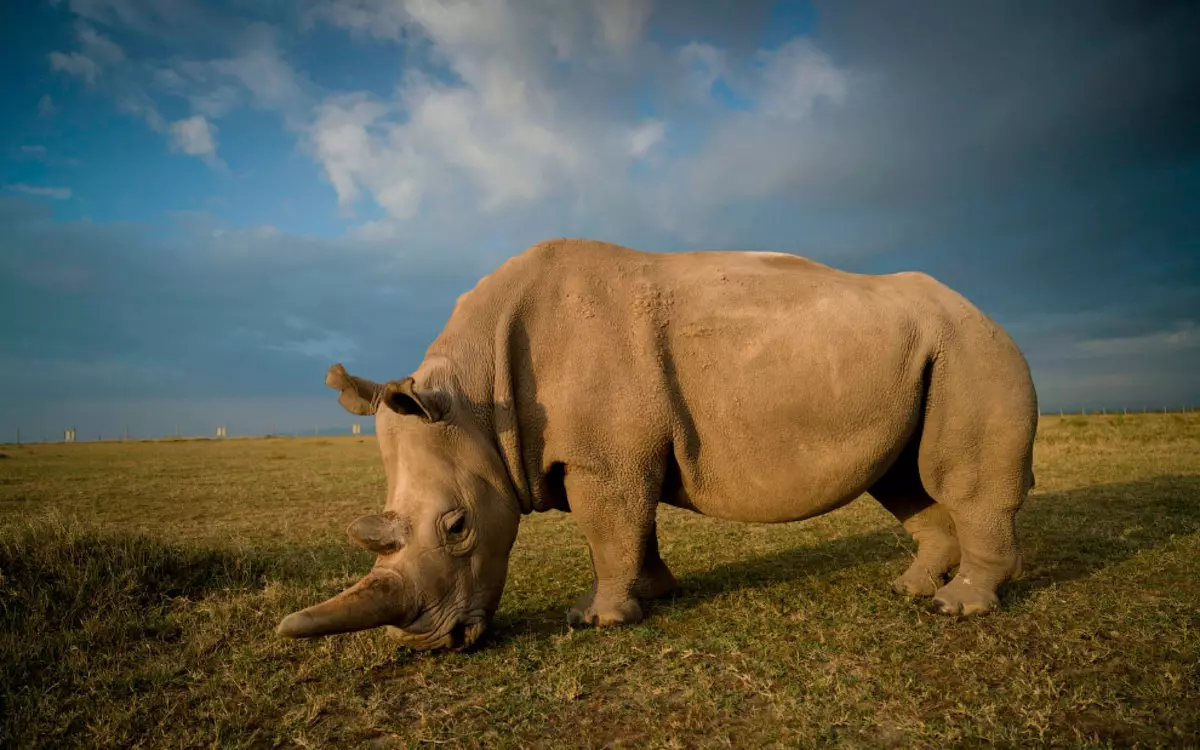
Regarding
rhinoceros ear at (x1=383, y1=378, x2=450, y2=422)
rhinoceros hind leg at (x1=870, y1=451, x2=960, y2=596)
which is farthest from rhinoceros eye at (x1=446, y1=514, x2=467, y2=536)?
rhinoceros hind leg at (x1=870, y1=451, x2=960, y2=596)

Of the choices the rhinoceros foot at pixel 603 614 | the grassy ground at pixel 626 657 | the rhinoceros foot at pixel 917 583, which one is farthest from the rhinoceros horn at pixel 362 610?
the rhinoceros foot at pixel 917 583

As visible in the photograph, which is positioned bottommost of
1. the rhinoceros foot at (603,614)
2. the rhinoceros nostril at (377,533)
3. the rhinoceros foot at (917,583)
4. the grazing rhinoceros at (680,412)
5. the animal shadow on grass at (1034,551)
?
the animal shadow on grass at (1034,551)

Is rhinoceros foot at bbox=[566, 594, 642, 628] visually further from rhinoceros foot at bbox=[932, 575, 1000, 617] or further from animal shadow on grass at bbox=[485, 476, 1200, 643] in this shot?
rhinoceros foot at bbox=[932, 575, 1000, 617]

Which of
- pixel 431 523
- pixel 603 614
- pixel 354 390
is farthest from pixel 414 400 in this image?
pixel 603 614

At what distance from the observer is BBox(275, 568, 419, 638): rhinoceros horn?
356 centimetres

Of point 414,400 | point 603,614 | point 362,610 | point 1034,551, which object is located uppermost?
point 414,400

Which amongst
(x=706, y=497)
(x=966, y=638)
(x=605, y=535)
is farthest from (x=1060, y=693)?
(x=605, y=535)

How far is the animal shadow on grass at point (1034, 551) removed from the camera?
17.0ft

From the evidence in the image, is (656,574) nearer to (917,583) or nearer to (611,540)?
(611,540)

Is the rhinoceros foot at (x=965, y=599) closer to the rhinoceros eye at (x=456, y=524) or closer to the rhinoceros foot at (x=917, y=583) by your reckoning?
the rhinoceros foot at (x=917, y=583)

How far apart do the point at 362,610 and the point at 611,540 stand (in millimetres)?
1691

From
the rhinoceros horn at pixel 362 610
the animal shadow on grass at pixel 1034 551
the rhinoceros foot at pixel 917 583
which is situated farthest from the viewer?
the rhinoceros foot at pixel 917 583

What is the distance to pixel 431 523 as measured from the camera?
4.21m

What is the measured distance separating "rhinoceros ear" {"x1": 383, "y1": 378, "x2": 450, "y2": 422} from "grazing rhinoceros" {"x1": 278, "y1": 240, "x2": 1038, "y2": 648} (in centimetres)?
2
